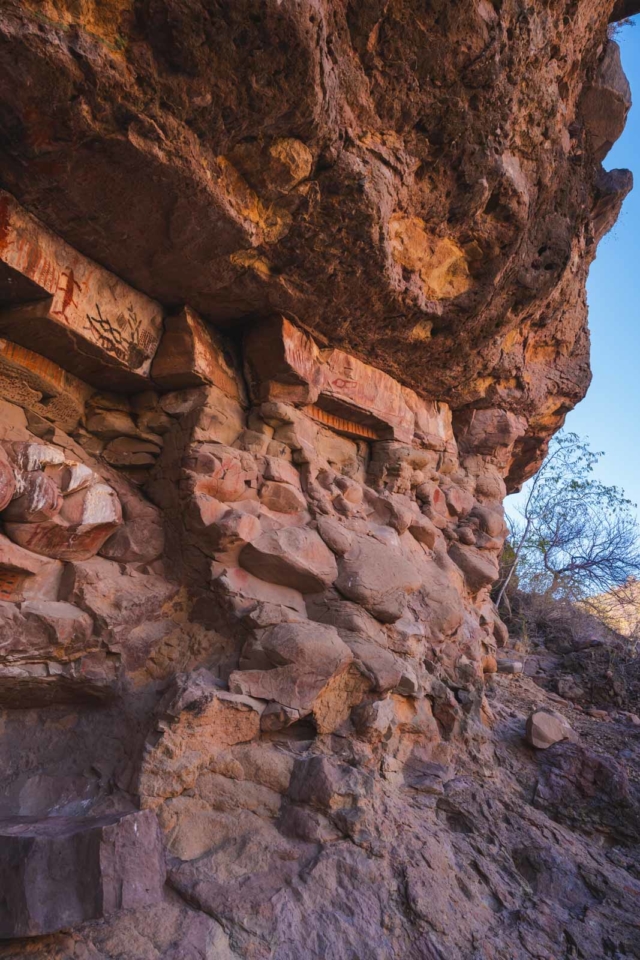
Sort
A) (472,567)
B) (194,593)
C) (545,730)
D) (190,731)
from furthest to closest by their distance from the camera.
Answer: (472,567), (545,730), (194,593), (190,731)

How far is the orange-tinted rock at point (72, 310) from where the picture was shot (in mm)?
2775

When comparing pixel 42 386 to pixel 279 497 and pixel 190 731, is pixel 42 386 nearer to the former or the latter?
pixel 279 497

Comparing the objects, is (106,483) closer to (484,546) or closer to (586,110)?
(484,546)

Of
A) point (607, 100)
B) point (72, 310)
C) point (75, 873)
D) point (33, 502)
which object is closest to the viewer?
point (75, 873)

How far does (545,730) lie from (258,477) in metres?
2.81

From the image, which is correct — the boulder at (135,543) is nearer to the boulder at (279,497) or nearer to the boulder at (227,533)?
the boulder at (227,533)

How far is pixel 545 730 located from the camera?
430 cm

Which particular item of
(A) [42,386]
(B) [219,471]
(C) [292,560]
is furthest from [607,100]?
(A) [42,386]

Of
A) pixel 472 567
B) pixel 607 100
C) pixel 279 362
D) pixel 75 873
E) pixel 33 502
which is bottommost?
pixel 75 873

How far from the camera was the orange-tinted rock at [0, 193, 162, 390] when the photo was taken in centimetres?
278

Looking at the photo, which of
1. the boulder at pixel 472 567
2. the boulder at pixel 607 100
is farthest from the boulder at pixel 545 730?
the boulder at pixel 607 100

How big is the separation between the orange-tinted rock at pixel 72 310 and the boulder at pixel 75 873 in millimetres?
2294

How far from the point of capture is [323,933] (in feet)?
8.13

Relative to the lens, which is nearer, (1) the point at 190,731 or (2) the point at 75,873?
(2) the point at 75,873
